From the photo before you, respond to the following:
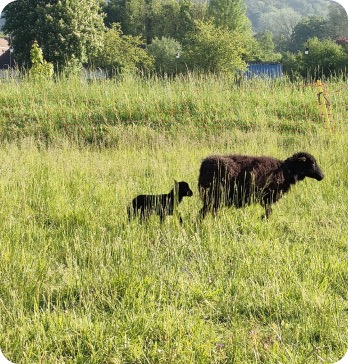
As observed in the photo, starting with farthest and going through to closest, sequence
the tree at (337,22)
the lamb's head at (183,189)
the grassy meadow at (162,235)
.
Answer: the lamb's head at (183,189) → the tree at (337,22) → the grassy meadow at (162,235)

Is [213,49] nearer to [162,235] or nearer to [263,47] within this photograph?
[263,47]

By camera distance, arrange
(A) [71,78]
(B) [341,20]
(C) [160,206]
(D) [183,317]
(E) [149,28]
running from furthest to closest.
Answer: (A) [71,78]
(E) [149,28]
(C) [160,206]
(B) [341,20]
(D) [183,317]

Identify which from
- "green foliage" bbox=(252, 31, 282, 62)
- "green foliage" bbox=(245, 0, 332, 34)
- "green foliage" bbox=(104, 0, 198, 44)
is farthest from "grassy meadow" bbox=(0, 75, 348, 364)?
"green foliage" bbox=(245, 0, 332, 34)

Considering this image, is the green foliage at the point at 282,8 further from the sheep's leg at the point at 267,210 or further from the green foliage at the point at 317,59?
the sheep's leg at the point at 267,210

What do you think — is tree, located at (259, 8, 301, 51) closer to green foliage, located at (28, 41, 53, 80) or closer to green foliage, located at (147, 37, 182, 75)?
green foliage, located at (147, 37, 182, 75)

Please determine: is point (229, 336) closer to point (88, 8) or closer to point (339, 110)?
point (339, 110)

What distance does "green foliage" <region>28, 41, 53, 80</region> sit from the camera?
182 inches

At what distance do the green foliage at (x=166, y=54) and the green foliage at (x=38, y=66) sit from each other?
1217 mm

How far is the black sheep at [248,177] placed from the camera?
3.89 m

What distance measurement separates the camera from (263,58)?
12.1 feet

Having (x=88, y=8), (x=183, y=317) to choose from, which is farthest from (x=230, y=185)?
(x=88, y=8)

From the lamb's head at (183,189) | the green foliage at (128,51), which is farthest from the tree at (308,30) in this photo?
the lamb's head at (183,189)

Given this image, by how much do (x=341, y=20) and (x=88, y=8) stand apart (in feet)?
7.53

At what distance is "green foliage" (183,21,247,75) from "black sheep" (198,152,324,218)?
2.78 ft
